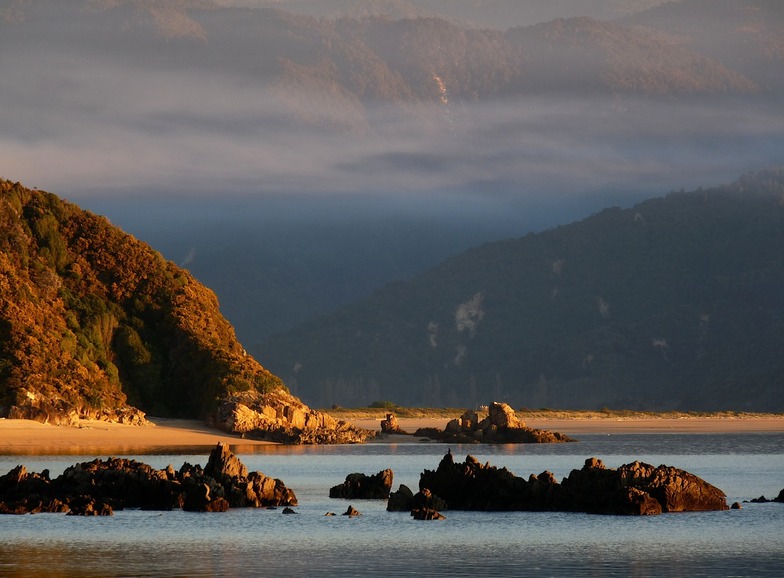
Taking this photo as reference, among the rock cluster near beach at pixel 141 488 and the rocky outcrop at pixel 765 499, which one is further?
the rocky outcrop at pixel 765 499

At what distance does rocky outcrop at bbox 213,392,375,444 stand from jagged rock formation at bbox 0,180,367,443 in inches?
4.9

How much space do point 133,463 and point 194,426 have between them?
210 feet

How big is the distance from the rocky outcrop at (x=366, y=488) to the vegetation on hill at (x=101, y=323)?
50.5 metres

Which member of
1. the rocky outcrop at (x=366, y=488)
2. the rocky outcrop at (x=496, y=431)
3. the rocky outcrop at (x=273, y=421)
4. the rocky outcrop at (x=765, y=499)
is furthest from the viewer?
the rocky outcrop at (x=496, y=431)

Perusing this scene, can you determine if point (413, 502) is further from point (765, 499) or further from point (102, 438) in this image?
point (102, 438)

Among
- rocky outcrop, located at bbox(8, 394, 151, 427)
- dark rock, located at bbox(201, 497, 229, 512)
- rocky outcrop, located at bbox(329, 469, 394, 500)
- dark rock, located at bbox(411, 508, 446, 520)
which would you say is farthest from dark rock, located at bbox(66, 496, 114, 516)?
rocky outcrop, located at bbox(8, 394, 151, 427)

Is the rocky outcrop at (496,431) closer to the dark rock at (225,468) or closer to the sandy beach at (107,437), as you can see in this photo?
the sandy beach at (107,437)

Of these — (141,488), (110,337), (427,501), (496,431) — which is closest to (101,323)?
(110,337)

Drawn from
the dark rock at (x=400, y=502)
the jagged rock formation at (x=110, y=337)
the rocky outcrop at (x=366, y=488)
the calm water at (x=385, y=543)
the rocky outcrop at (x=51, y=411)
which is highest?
the jagged rock formation at (x=110, y=337)

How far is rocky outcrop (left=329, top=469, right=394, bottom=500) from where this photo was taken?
234 ft

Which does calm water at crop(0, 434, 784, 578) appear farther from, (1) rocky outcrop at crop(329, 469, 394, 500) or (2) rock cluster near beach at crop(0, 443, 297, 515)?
(2) rock cluster near beach at crop(0, 443, 297, 515)

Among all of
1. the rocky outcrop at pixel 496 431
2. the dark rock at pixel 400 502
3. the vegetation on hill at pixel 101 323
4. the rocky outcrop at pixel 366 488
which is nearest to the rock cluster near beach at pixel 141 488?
the dark rock at pixel 400 502

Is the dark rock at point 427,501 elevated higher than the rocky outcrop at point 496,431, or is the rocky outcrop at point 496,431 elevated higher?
the rocky outcrop at point 496,431

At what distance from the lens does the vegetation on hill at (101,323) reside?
12319 centimetres
